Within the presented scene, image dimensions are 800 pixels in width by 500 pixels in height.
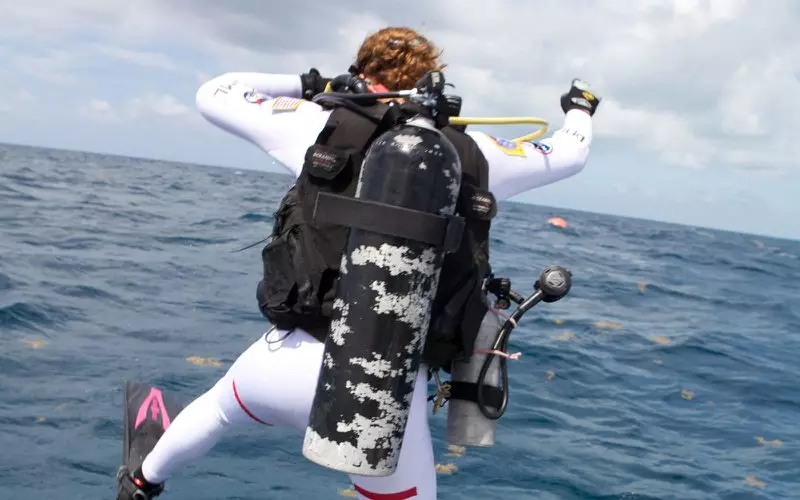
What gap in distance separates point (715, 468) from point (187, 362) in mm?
5066

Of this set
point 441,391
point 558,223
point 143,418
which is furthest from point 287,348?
point 558,223

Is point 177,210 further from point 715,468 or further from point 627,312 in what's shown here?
point 715,468

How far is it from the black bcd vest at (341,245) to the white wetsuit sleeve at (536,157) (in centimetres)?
18

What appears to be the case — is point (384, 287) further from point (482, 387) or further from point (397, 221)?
point (482, 387)

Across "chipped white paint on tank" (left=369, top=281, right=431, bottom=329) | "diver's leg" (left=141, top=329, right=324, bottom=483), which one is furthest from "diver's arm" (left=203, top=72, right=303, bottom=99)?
"chipped white paint on tank" (left=369, top=281, right=431, bottom=329)

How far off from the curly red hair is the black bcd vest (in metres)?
0.21

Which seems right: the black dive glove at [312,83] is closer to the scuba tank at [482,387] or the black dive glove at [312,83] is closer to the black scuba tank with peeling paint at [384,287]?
the black scuba tank with peeling paint at [384,287]

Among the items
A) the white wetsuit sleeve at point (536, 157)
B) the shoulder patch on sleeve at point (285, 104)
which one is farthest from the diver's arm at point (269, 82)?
the white wetsuit sleeve at point (536, 157)

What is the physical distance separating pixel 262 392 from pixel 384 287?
0.79 meters

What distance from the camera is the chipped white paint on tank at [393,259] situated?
8.46 feet

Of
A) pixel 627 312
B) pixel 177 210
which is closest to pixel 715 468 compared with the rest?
pixel 627 312

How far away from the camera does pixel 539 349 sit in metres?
9.77

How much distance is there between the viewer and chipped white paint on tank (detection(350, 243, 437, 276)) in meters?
2.58

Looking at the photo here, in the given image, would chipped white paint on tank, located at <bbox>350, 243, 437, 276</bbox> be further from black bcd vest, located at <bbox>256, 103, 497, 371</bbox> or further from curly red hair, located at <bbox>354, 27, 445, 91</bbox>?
curly red hair, located at <bbox>354, 27, 445, 91</bbox>
